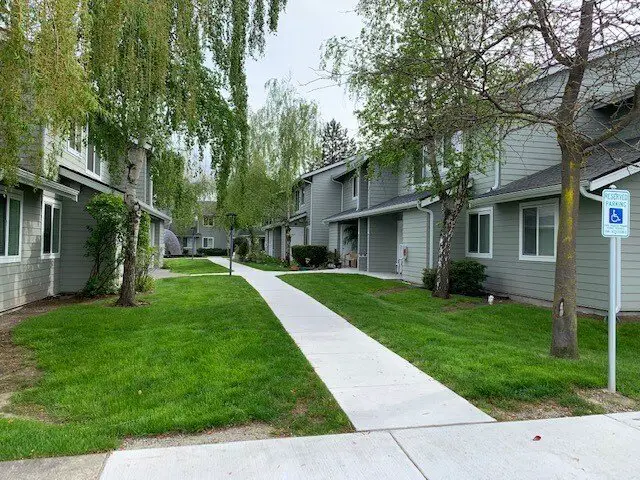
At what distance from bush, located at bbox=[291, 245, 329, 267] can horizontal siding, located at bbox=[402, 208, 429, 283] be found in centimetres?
837

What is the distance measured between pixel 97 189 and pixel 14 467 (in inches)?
403

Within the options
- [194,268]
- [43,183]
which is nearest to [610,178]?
[43,183]

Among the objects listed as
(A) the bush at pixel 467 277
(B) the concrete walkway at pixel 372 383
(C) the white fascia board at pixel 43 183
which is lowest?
(B) the concrete walkway at pixel 372 383

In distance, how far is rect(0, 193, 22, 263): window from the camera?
9.07m

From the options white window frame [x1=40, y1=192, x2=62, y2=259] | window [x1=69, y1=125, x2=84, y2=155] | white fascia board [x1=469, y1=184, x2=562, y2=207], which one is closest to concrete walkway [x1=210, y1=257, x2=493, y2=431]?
window [x1=69, y1=125, x2=84, y2=155]

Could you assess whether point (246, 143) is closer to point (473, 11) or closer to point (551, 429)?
point (473, 11)

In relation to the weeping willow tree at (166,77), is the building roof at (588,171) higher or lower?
lower

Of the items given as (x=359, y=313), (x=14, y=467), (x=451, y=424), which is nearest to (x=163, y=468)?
(x=14, y=467)

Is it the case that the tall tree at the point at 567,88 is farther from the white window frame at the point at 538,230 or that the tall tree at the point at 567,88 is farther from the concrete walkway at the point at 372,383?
the white window frame at the point at 538,230

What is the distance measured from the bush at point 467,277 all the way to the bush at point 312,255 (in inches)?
483

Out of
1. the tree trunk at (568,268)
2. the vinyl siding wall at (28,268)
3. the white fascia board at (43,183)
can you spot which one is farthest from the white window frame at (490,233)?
the vinyl siding wall at (28,268)

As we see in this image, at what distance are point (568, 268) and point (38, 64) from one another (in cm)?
660

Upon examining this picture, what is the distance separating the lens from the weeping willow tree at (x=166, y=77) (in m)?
7.08

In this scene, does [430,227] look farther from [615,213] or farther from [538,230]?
[615,213]
